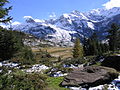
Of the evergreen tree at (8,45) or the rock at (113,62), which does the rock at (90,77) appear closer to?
the rock at (113,62)

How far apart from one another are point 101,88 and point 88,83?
5.98 ft

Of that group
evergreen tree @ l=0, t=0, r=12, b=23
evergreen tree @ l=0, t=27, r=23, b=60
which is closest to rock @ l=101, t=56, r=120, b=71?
evergreen tree @ l=0, t=0, r=12, b=23

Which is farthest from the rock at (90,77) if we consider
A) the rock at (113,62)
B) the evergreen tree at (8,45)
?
the evergreen tree at (8,45)

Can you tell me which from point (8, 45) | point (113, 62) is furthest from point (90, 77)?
point (8, 45)

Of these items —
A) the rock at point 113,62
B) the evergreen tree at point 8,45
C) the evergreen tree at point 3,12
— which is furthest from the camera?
the evergreen tree at point 8,45

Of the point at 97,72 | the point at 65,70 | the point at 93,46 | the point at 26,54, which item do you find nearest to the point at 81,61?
the point at 65,70

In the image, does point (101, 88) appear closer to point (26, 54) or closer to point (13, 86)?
point (13, 86)

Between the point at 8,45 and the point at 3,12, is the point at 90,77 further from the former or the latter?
the point at 8,45

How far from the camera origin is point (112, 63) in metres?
32.1

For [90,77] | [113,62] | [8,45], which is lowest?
[90,77]

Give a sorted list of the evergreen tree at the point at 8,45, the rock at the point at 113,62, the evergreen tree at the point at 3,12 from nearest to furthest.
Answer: the evergreen tree at the point at 3,12
the rock at the point at 113,62
the evergreen tree at the point at 8,45

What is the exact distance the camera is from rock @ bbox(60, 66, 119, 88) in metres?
23.5

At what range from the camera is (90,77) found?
79.3 feet

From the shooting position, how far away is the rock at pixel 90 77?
77.0ft
